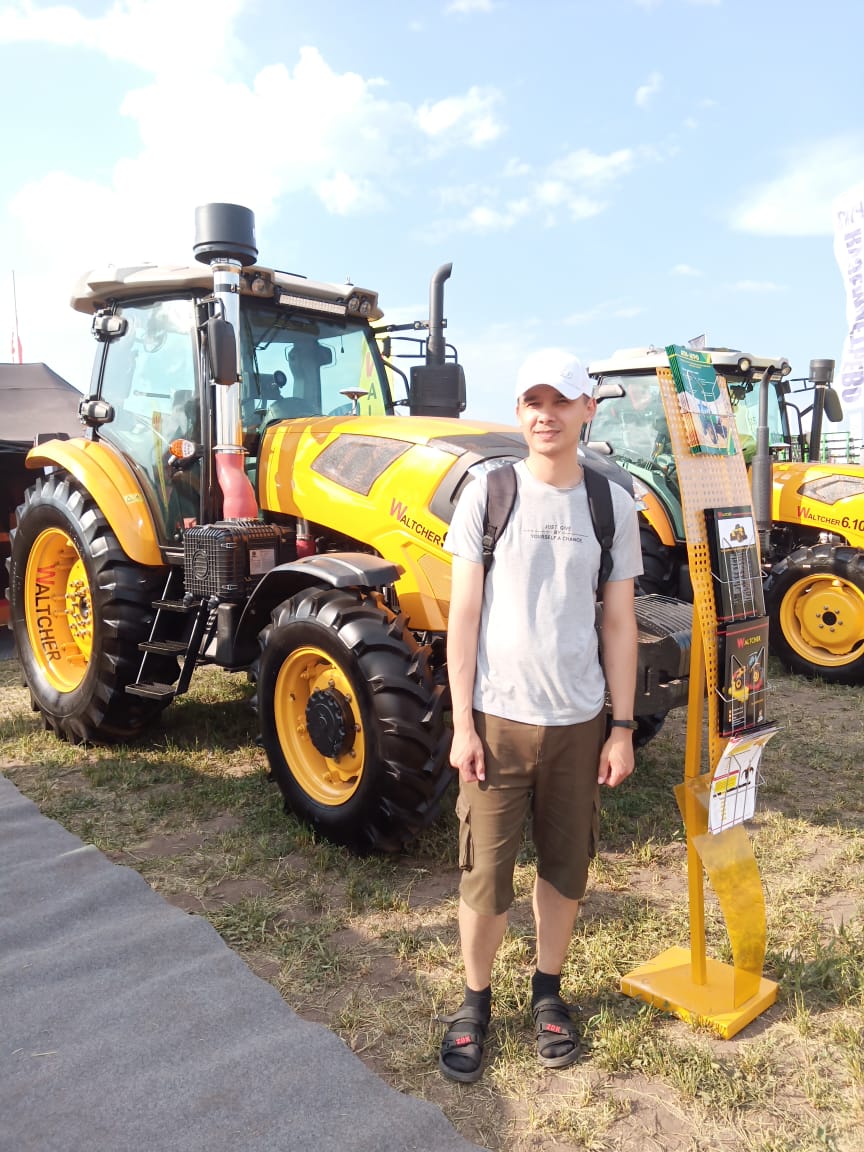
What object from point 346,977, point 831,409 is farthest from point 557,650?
point 831,409

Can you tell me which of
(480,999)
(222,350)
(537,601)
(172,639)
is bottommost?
(480,999)

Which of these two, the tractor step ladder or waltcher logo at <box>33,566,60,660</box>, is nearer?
the tractor step ladder

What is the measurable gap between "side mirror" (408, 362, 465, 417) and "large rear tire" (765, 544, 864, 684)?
9.43 ft

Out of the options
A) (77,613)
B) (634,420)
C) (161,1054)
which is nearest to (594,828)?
(161,1054)

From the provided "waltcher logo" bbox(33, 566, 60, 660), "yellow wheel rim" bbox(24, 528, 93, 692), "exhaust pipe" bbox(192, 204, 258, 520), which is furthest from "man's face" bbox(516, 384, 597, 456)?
"waltcher logo" bbox(33, 566, 60, 660)

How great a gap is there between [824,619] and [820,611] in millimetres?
66

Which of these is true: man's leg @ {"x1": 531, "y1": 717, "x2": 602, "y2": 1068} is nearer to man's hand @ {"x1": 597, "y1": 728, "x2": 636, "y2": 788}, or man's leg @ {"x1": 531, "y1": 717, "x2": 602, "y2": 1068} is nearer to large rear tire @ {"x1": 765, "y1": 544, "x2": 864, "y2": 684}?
man's hand @ {"x1": 597, "y1": 728, "x2": 636, "y2": 788}

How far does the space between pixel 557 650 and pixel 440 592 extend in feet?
4.41

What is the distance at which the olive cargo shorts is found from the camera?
2092 mm

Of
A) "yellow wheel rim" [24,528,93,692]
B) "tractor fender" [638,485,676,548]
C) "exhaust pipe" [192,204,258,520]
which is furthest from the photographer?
"tractor fender" [638,485,676,548]

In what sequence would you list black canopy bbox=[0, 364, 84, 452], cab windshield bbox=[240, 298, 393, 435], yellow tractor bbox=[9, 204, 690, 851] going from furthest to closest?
1. black canopy bbox=[0, 364, 84, 452]
2. cab windshield bbox=[240, 298, 393, 435]
3. yellow tractor bbox=[9, 204, 690, 851]

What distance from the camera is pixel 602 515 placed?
2.11m

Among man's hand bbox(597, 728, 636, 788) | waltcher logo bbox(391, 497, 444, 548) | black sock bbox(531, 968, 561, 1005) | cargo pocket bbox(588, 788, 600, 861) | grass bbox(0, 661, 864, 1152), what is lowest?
grass bbox(0, 661, 864, 1152)

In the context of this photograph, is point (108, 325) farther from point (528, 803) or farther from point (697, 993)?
point (697, 993)
